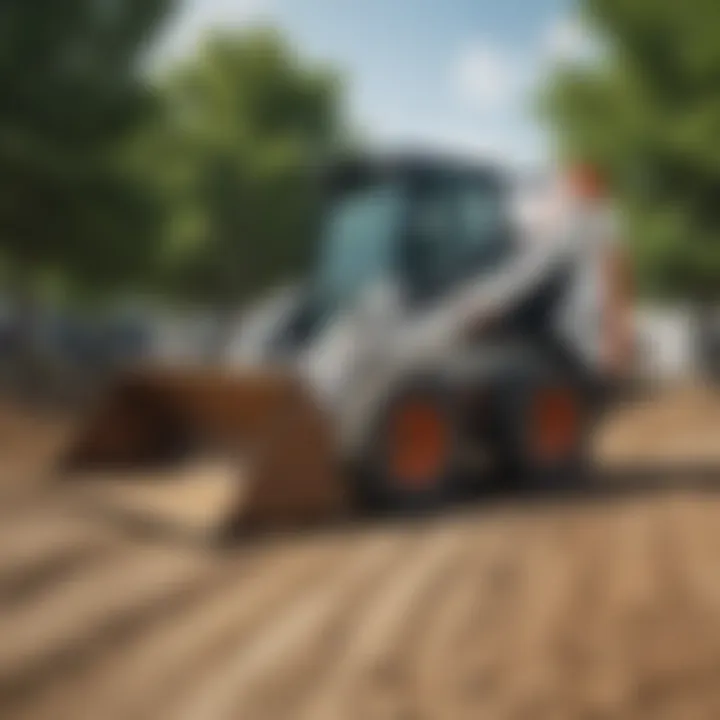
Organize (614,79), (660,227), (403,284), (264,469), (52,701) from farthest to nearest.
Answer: (614,79), (660,227), (403,284), (264,469), (52,701)

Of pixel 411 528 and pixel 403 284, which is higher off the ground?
pixel 403 284

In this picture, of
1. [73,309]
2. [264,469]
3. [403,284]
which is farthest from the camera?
[73,309]

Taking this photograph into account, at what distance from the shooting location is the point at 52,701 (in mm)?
2543

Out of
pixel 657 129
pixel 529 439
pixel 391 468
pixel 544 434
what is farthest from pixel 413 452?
pixel 657 129

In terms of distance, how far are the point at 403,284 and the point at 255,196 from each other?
2982mm

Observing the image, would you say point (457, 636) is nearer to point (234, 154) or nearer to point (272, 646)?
point (272, 646)

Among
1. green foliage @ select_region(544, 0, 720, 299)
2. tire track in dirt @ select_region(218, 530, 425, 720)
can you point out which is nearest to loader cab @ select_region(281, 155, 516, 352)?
tire track in dirt @ select_region(218, 530, 425, 720)

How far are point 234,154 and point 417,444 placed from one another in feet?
13.6

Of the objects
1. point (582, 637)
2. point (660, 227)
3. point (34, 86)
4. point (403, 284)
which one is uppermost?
point (34, 86)

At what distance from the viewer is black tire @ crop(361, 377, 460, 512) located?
4.64 metres

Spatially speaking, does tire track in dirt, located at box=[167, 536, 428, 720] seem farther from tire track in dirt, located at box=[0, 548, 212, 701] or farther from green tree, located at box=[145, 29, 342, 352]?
green tree, located at box=[145, 29, 342, 352]

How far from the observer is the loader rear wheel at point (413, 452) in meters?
4.67

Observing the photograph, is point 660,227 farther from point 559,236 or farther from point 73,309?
point 73,309

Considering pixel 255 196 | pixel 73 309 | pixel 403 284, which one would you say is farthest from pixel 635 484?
pixel 73 309
